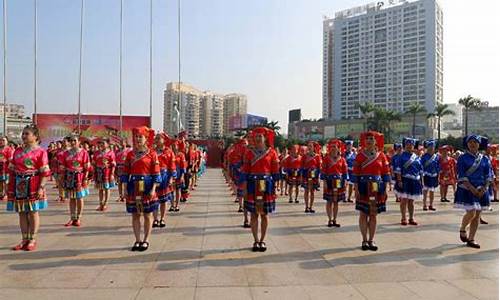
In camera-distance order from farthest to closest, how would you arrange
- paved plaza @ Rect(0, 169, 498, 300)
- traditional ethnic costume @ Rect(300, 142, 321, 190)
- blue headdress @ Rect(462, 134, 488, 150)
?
traditional ethnic costume @ Rect(300, 142, 321, 190) < blue headdress @ Rect(462, 134, 488, 150) < paved plaza @ Rect(0, 169, 498, 300)

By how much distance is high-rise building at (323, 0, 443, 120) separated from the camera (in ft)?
321

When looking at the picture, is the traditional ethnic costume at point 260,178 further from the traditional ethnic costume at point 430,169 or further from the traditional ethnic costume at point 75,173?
the traditional ethnic costume at point 430,169

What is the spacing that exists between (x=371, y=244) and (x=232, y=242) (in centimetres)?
214

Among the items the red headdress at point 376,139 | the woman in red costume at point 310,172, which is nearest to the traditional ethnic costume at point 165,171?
the red headdress at point 376,139

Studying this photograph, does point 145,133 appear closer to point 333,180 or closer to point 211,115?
point 333,180

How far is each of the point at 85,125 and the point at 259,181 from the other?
30439 millimetres

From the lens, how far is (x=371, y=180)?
6.55 meters

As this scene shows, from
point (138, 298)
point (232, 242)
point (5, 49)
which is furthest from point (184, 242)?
point (5, 49)

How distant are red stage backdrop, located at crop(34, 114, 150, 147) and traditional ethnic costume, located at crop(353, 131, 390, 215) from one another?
28076mm

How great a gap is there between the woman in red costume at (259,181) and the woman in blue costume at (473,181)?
9.65ft

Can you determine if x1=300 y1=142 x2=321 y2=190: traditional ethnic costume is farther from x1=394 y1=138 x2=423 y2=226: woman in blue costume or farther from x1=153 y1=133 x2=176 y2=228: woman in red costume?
x1=153 y1=133 x2=176 y2=228: woman in red costume

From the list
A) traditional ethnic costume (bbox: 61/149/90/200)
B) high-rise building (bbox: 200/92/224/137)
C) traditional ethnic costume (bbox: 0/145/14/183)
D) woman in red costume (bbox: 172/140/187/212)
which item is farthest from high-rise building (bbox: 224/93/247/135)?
traditional ethnic costume (bbox: 61/149/90/200)

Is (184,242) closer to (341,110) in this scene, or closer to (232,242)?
(232,242)

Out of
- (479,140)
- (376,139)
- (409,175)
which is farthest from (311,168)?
(479,140)
